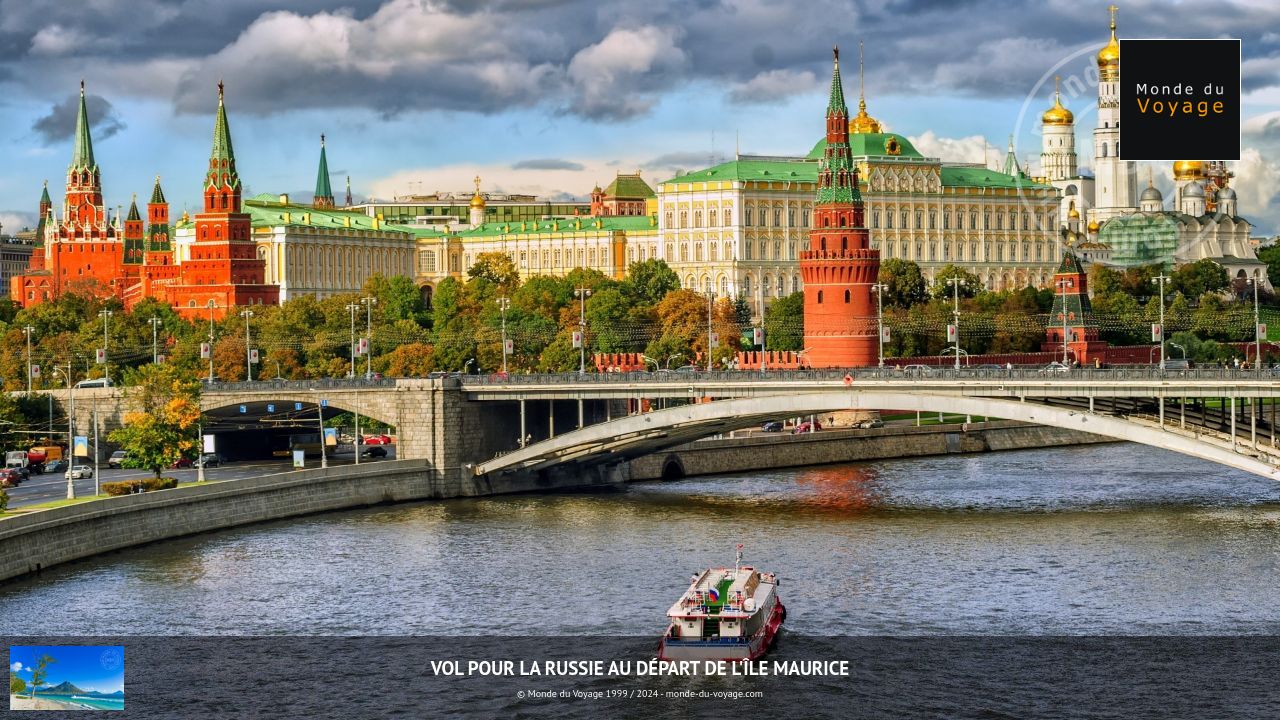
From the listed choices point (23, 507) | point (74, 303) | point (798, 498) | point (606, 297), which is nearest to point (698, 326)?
point (606, 297)

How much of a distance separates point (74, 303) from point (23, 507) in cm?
9435

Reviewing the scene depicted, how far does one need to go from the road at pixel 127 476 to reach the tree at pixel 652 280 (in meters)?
64.2

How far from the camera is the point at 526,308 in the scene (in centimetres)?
16388

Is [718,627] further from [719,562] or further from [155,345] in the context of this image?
Result: [155,345]

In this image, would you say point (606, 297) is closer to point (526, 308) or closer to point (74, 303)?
point (526, 308)

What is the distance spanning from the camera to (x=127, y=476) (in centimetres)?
9575

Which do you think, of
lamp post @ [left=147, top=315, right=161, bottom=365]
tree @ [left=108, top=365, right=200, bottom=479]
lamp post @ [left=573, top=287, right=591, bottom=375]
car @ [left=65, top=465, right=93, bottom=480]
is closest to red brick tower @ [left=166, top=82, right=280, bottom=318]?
lamp post @ [left=147, top=315, right=161, bottom=365]

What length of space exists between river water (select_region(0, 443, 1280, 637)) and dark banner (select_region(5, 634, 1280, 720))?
1.80 metres

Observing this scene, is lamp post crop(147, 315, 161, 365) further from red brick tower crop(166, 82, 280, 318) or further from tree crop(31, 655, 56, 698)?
tree crop(31, 655, 56, 698)

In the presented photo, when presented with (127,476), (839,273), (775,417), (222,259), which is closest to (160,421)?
(127,476)

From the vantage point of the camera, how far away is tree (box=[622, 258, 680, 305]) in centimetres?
17650

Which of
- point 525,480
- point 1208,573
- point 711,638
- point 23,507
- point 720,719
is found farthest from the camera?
point 525,480

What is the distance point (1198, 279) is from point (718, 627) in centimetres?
13627

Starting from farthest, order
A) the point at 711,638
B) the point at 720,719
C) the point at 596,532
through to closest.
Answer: the point at 596,532 → the point at 711,638 → the point at 720,719
